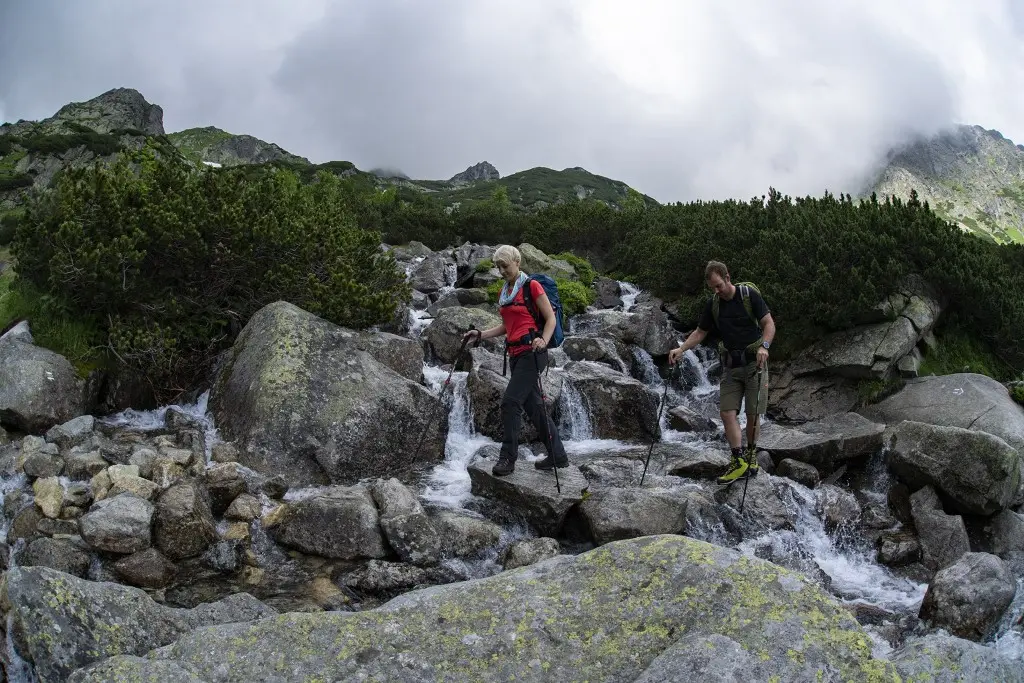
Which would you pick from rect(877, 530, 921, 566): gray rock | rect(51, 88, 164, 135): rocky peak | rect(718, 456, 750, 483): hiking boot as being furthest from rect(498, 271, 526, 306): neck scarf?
rect(51, 88, 164, 135): rocky peak

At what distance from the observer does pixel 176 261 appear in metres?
12.9

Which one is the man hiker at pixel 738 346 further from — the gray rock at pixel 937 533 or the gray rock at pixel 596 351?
the gray rock at pixel 596 351

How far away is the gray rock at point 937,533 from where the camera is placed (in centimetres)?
879

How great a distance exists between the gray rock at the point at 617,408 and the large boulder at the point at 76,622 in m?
10.4

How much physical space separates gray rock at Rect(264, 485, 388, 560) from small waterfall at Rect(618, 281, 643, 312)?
667 inches

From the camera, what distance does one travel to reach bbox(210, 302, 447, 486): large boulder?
10023 millimetres

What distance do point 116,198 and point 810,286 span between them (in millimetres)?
15201

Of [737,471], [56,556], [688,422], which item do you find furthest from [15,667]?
[688,422]

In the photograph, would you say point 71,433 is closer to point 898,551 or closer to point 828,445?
point 898,551

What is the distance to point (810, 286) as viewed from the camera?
54.4ft

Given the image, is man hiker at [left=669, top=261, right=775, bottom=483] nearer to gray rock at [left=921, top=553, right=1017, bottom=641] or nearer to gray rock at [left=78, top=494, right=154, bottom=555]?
gray rock at [left=921, top=553, right=1017, bottom=641]

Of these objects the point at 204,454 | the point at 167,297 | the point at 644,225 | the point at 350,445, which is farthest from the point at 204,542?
the point at 644,225

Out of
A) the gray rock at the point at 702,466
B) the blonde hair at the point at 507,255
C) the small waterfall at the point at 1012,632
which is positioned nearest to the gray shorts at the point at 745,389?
the gray rock at the point at 702,466

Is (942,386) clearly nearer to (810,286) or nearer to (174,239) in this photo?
(810,286)
